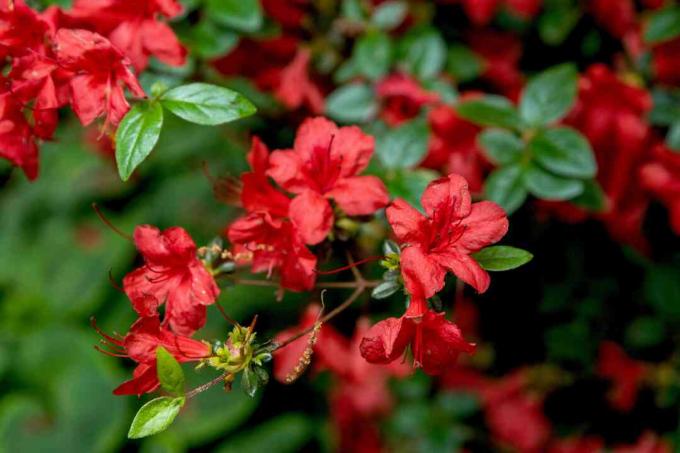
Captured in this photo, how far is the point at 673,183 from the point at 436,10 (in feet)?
1.86

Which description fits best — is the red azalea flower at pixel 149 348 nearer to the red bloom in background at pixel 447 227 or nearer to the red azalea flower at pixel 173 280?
the red azalea flower at pixel 173 280

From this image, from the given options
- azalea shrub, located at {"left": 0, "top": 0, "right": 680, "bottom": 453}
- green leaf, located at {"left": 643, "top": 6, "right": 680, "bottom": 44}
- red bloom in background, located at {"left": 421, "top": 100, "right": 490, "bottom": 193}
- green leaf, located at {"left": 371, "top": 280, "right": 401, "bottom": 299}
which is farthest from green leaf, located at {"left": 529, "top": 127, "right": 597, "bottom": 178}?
green leaf, located at {"left": 371, "top": 280, "right": 401, "bottom": 299}

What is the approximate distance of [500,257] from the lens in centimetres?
80

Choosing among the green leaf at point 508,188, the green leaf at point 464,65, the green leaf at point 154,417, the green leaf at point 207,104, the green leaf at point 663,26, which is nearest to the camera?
the green leaf at point 154,417

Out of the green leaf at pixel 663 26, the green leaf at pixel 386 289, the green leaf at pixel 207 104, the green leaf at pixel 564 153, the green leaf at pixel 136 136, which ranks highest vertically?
the green leaf at pixel 663 26

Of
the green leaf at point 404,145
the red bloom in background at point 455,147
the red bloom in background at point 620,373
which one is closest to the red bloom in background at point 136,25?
the green leaf at point 404,145

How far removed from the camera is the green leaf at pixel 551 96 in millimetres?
1112

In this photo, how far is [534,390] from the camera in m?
1.59

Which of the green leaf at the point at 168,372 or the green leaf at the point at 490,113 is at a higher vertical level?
the green leaf at the point at 490,113

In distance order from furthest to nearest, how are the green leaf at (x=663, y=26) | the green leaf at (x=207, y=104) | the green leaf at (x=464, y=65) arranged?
1. the green leaf at (x=464, y=65)
2. the green leaf at (x=663, y=26)
3. the green leaf at (x=207, y=104)

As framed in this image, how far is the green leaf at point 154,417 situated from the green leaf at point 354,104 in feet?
2.06

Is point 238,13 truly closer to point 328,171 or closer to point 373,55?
point 373,55

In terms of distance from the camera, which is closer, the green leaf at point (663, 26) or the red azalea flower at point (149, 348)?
the red azalea flower at point (149, 348)

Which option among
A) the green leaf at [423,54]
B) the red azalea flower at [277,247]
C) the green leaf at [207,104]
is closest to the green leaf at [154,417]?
the red azalea flower at [277,247]
